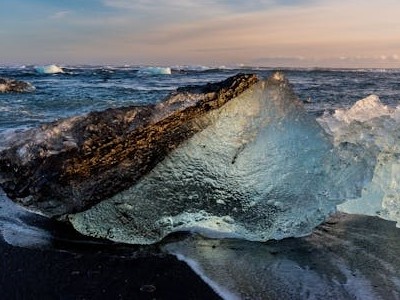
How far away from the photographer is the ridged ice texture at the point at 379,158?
13.7 feet

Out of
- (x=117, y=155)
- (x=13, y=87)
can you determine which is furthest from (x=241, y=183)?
(x=13, y=87)

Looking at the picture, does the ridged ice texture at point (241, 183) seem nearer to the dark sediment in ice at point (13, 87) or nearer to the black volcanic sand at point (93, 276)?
the black volcanic sand at point (93, 276)

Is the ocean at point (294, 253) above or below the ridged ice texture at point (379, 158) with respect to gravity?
below

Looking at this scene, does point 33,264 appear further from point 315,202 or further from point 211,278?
point 315,202

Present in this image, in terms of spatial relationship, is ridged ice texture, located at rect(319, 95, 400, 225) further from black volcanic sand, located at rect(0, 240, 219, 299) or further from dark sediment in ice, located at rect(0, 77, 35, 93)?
dark sediment in ice, located at rect(0, 77, 35, 93)

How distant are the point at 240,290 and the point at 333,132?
2202 millimetres

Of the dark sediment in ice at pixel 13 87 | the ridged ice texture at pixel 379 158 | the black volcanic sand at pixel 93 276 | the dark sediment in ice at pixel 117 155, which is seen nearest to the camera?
the black volcanic sand at pixel 93 276

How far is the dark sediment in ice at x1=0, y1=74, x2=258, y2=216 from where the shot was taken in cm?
360

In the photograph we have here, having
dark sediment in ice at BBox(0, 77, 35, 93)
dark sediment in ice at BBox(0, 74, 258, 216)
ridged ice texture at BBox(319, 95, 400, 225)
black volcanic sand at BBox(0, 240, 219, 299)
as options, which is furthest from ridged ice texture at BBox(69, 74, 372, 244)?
dark sediment in ice at BBox(0, 77, 35, 93)

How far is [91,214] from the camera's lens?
3.69 m

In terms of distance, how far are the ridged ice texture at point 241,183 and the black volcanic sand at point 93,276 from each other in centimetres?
33

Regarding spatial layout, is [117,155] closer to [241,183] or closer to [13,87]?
[241,183]

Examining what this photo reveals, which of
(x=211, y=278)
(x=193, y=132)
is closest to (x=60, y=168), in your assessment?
(x=193, y=132)

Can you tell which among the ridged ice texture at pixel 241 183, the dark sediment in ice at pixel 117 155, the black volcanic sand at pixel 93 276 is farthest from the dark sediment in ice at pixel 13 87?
the black volcanic sand at pixel 93 276
